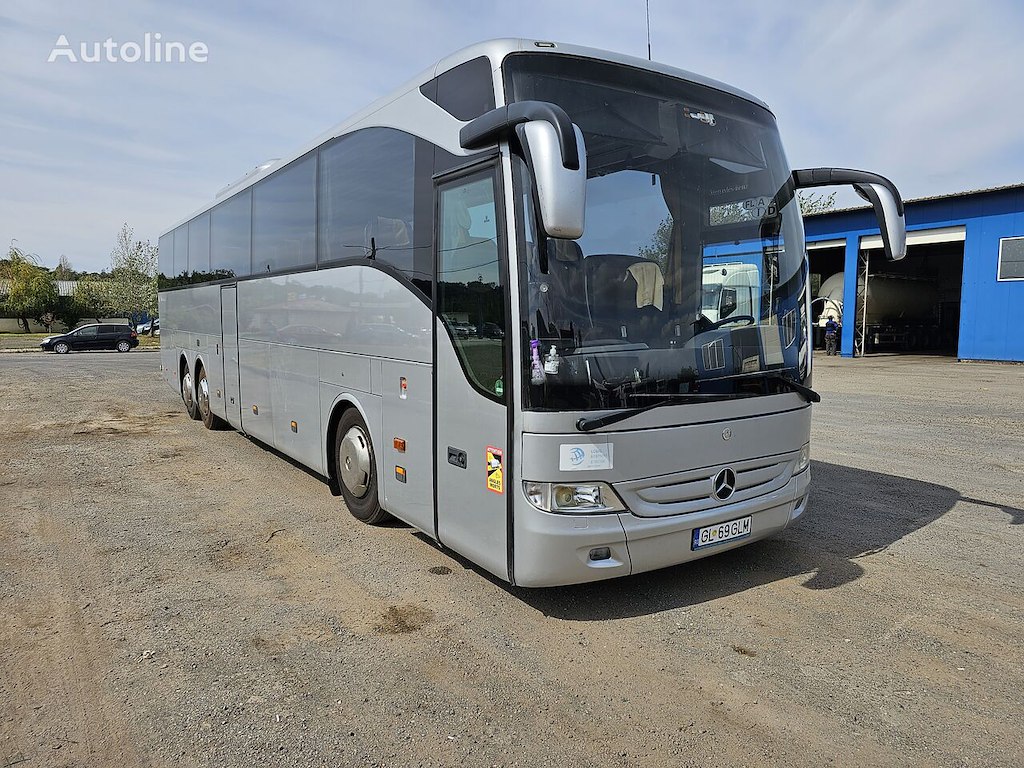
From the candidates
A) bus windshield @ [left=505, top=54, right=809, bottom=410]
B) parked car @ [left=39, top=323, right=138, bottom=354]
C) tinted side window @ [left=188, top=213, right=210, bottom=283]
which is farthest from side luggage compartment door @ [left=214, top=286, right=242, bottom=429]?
parked car @ [left=39, top=323, right=138, bottom=354]

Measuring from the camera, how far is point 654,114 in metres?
4.47

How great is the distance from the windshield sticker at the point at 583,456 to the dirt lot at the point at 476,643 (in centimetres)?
97

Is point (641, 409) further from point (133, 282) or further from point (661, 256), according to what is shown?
point (133, 282)

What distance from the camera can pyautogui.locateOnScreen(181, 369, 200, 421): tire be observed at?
39.2ft

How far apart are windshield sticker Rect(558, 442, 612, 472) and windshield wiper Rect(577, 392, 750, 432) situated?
11cm

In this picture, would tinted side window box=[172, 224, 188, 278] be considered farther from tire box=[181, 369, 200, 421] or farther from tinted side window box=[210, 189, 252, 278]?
tinted side window box=[210, 189, 252, 278]

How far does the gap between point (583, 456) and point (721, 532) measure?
1176 mm

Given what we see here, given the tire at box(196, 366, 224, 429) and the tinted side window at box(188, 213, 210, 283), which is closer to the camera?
the tinted side window at box(188, 213, 210, 283)

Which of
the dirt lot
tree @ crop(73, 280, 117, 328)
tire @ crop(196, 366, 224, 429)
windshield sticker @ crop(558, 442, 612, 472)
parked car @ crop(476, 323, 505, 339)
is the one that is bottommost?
the dirt lot

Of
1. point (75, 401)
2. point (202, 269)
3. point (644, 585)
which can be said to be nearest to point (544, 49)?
point (644, 585)

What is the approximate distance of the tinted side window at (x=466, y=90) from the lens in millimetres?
4246

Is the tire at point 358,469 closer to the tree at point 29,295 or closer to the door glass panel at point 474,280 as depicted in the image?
the door glass panel at point 474,280

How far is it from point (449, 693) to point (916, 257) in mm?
34426

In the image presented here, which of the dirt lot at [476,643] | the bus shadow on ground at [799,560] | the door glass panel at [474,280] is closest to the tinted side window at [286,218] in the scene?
the dirt lot at [476,643]
